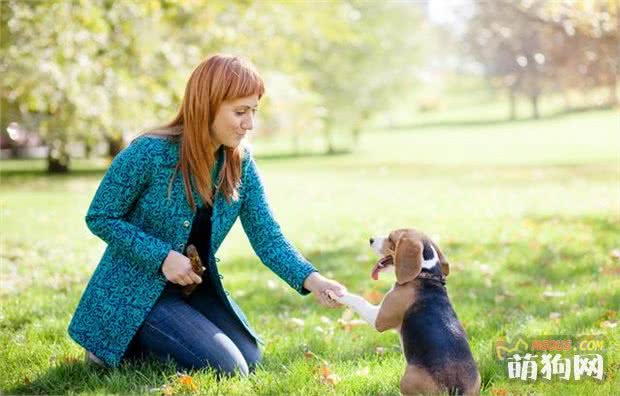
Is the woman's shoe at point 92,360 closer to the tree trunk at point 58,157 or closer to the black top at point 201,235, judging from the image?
the black top at point 201,235

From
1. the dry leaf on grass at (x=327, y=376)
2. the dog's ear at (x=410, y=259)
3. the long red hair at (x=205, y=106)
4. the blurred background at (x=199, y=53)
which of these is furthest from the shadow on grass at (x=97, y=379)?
the blurred background at (x=199, y=53)

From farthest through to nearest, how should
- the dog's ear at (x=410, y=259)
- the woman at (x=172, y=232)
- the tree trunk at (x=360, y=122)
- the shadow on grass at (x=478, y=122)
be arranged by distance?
the shadow on grass at (x=478, y=122)
the tree trunk at (x=360, y=122)
the woman at (x=172, y=232)
the dog's ear at (x=410, y=259)

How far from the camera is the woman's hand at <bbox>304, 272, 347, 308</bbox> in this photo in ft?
14.5

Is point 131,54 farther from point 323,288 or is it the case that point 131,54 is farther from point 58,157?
point 323,288

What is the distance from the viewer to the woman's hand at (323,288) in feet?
14.5

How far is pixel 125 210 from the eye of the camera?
4473 millimetres

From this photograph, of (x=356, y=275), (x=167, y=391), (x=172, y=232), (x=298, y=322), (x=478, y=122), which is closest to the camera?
(x=167, y=391)

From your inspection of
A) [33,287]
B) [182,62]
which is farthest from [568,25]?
[33,287]

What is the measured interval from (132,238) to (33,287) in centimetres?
331

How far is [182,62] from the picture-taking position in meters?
18.1

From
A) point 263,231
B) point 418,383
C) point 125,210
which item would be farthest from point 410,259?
point 125,210

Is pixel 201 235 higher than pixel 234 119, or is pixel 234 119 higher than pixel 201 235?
pixel 234 119

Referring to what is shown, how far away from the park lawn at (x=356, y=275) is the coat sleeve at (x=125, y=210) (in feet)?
2.19

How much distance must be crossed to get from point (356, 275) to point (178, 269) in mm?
3725
